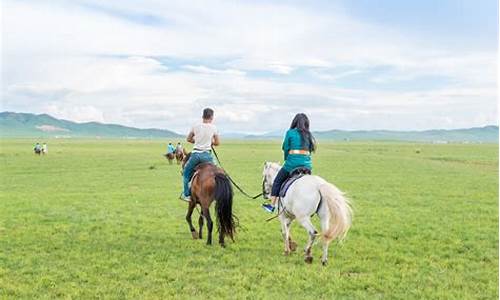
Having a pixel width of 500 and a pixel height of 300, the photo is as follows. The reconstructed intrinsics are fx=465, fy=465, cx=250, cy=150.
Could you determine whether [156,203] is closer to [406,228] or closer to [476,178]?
[406,228]

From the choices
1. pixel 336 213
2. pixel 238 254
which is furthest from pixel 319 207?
pixel 238 254

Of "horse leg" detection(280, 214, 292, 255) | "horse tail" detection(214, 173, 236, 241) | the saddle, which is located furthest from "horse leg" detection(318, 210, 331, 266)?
"horse tail" detection(214, 173, 236, 241)

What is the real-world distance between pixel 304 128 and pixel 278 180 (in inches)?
48.4

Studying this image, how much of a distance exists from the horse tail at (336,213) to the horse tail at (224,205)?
2290 mm

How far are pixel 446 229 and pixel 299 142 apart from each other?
5.76 metres

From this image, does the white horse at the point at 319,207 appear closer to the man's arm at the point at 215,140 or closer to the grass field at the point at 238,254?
the grass field at the point at 238,254

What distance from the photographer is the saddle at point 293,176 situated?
9297 millimetres

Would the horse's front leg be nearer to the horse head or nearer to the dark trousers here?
the dark trousers

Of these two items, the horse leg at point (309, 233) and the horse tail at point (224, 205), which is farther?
the horse tail at point (224, 205)

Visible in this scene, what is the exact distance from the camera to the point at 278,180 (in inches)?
379

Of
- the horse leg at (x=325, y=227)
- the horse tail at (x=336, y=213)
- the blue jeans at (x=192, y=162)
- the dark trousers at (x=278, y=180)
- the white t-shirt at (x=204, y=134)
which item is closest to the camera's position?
the horse tail at (x=336, y=213)

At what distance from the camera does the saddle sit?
30.5ft

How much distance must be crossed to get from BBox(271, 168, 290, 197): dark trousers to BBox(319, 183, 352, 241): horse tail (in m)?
1.04

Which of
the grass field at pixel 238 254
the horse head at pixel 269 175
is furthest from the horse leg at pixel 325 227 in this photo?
the horse head at pixel 269 175
